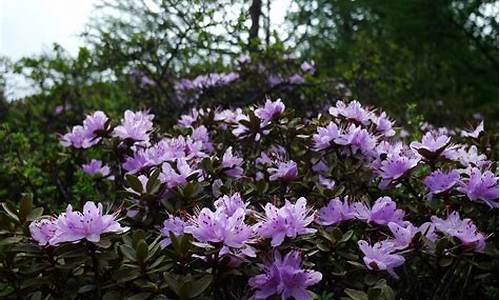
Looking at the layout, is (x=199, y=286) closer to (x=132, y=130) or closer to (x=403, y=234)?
(x=403, y=234)

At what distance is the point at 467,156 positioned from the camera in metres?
2.41

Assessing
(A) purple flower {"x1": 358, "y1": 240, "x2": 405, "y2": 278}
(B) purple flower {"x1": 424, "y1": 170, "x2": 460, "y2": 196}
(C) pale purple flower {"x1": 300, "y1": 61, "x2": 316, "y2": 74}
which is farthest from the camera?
(C) pale purple flower {"x1": 300, "y1": 61, "x2": 316, "y2": 74}

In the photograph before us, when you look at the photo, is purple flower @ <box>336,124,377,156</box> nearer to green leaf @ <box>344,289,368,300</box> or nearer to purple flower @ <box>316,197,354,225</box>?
purple flower @ <box>316,197,354,225</box>

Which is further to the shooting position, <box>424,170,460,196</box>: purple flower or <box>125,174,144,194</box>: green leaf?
<box>424,170,460,196</box>: purple flower

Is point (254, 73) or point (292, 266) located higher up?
point (254, 73)

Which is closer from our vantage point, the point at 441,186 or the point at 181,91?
the point at 441,186

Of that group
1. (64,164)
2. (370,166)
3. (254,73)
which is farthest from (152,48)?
(370,166)

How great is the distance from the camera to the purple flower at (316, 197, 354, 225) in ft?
6.41

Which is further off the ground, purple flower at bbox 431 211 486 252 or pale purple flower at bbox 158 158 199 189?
pale purple flower at bbox 158 158 199 189

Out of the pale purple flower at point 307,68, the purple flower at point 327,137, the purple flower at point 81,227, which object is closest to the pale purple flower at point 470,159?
the purple flower at point 327,137

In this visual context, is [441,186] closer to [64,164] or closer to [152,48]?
[64,164]

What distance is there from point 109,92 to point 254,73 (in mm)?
1750

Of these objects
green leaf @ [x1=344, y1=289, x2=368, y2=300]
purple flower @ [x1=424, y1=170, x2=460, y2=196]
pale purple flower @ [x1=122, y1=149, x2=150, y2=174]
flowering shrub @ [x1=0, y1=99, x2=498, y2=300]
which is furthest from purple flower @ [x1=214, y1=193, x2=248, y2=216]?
purple flower @ [x1=424, y1=170, x2=460, y2=196]

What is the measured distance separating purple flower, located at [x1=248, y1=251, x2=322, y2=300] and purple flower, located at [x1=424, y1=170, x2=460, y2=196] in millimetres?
658
